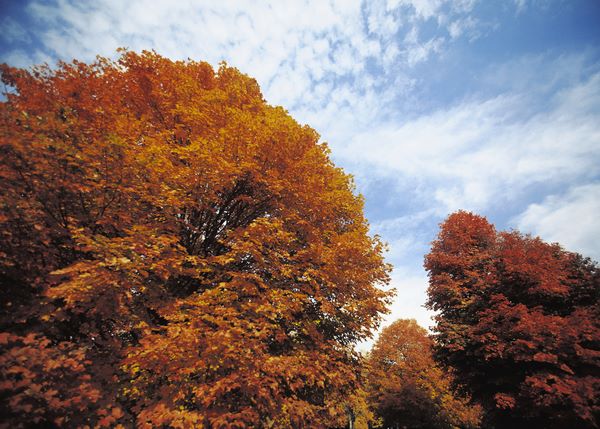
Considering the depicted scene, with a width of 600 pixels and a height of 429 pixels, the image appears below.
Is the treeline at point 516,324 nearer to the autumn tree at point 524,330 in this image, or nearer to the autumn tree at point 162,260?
the autumn tree at point 524,330

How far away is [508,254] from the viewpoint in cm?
1809

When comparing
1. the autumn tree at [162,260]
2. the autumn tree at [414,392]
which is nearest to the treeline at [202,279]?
the autumn tree at [162,260]

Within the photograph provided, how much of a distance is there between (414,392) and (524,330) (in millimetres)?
24626

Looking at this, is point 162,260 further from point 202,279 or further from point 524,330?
point 524,330

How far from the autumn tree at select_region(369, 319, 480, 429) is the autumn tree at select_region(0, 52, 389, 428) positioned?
2509 cm

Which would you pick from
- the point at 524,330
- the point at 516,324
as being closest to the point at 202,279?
the point at 524,330

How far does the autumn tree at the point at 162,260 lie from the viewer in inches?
202

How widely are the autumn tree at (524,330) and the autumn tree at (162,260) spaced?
11.0 m

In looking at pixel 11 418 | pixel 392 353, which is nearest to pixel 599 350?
pixel 11 418

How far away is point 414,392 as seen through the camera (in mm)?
33219

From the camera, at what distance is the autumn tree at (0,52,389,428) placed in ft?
16.8

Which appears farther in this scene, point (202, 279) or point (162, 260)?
point (202, 279)

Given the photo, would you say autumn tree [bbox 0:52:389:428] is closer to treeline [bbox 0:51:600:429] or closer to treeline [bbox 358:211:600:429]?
treeline [bbox 0:51:600:429]

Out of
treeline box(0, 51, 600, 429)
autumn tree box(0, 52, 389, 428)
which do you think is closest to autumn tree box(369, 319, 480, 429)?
treeline box(0, 51, 600, 429)
